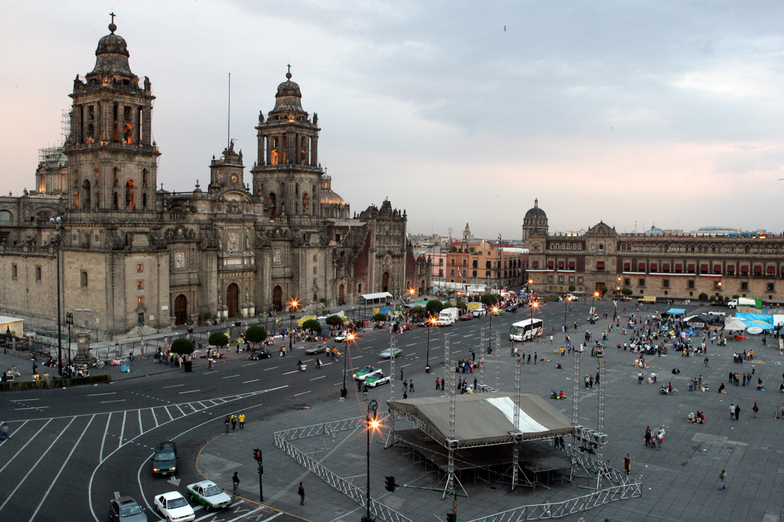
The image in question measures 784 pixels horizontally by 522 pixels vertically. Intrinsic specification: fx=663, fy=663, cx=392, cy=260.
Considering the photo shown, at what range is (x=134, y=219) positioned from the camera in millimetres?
66938

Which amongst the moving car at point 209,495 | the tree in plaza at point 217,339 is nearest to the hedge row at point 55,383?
the tree in plaza at point 217,339

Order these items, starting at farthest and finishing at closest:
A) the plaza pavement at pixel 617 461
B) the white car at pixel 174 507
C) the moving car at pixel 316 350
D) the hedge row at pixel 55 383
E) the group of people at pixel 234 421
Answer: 1. the moving car at pixel 316 350
2. the hedge row at pixel 55 383
3. the group of people at pixel 234 421
4. the plaza pavement at pixel 617 461
5. the white car at pixel 174 507

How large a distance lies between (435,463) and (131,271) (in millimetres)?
44248

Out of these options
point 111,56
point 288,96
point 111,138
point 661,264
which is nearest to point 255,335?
point 111,138

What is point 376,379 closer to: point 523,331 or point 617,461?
point 617,461

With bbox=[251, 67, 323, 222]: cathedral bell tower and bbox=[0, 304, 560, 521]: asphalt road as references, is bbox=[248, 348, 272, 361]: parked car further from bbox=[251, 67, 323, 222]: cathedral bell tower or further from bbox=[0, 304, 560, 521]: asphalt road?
bbox=[251, 67, 323, 222]: cathedral bell tower

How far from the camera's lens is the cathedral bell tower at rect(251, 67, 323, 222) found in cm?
8950

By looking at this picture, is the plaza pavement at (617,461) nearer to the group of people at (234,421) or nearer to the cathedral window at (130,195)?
the group of people at (234,421)

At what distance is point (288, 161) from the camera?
89.8m

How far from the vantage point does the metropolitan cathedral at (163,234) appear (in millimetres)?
64812

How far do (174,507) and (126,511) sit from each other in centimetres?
178

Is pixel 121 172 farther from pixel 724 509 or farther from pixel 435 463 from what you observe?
pixel 724 509

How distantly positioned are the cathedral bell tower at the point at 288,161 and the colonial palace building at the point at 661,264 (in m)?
51.1

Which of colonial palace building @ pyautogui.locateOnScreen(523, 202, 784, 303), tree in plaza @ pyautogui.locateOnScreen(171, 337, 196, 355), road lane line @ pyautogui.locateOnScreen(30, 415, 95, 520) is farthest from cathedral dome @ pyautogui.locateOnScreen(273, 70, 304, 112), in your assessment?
road lane line @ pyautogui.locateOnScreen(30, 415, 95, 520)
